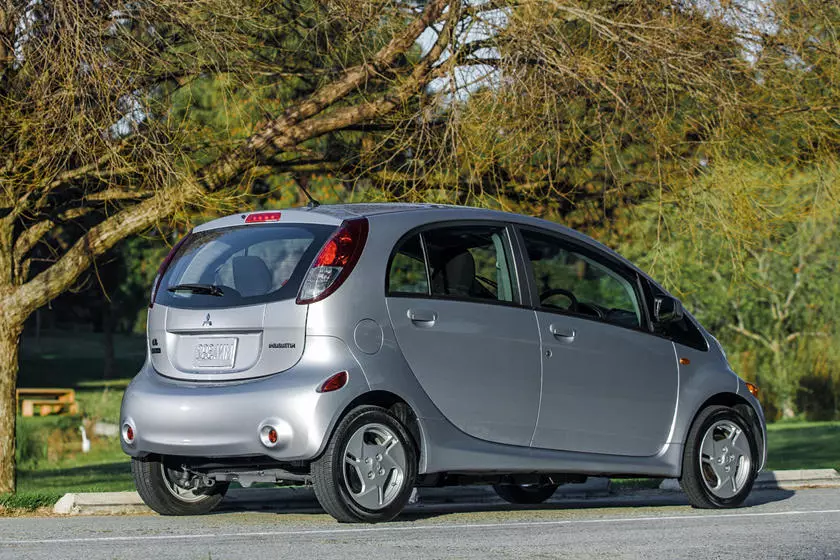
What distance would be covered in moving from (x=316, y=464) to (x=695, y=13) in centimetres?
666

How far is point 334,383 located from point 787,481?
5217mm

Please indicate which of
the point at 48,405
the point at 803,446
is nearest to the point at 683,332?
the point at 803,446

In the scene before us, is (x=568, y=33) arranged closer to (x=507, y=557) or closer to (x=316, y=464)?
(x=316, y=464)

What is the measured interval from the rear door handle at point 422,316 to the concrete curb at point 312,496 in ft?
6.45

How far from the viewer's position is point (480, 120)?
457 inches

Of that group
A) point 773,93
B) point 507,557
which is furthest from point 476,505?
point 773,93

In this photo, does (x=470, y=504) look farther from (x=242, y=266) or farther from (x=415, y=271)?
(x=242, y=266)

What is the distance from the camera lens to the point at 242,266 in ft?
24.9

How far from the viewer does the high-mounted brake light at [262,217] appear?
25.7 feet

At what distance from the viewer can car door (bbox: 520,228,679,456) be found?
26.9 ft

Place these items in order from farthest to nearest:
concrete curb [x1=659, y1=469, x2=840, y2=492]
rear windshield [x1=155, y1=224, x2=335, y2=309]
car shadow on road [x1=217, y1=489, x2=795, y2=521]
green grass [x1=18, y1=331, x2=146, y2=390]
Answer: green grass [x1=18, y1=331, x2=146, y2=390]
concrete curb [x1=659, y1=469, x2=840, y2=492]
car shadow on road [x1=217, y1=489, x2=795, y2=521]
rear windshield [x1=155, y1=224, x2=335, y2=309]

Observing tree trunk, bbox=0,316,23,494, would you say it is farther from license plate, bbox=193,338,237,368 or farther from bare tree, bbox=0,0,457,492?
license plate, bbox=193,338,237,368

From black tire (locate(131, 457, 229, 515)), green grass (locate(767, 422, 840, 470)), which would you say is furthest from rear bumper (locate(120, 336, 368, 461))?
green grass (locate(767, 422, 840, 470))

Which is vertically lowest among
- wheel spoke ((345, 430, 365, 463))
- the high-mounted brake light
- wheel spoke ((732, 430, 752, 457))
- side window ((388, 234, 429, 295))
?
wheel spoke ((732, 430, 752, 457))
